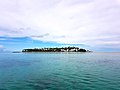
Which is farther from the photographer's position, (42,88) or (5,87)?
(5,87)

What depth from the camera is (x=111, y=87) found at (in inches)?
1185

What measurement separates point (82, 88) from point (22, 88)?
37.8ft

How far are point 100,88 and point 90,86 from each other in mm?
2206

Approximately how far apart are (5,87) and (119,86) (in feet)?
74.3

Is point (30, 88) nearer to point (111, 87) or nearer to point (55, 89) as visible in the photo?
point (55, 89)

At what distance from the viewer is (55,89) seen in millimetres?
28656

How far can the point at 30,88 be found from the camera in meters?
29.3

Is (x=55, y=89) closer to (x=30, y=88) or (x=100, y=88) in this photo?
(x=30, y=88)

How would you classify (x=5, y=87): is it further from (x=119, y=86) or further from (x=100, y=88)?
(x=119, y=86)

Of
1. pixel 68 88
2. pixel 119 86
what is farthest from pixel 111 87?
pixel 68 88

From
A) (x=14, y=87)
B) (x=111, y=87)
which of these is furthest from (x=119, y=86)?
(x=14, y=87)

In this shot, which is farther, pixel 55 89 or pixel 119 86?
pixel 119 86

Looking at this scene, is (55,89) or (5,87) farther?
(5,87)

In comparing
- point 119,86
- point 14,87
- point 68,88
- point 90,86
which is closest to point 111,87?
point 119,86
